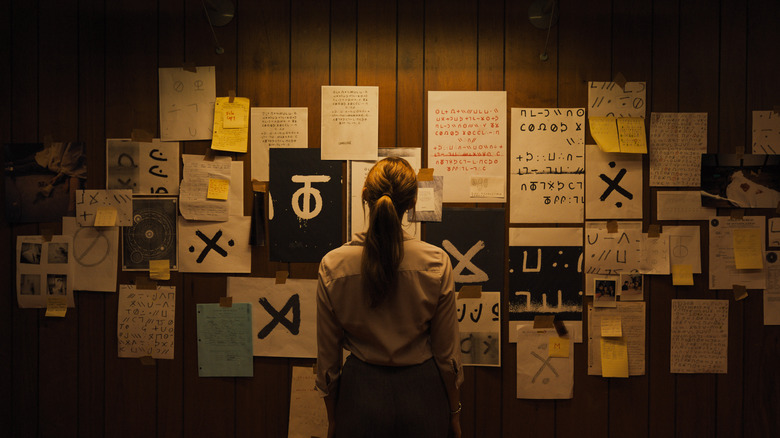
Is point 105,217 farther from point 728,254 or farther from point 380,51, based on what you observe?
point 728,254

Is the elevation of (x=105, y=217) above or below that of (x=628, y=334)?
above

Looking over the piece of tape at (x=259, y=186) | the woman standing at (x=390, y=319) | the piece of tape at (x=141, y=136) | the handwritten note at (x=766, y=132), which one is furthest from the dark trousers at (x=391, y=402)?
the handwritten note at (x=766, y=132)

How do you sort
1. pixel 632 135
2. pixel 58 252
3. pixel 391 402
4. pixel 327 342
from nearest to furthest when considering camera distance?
pixel 391 402 < pixel 327 342 < pixel 632 135 < pixel 58 252

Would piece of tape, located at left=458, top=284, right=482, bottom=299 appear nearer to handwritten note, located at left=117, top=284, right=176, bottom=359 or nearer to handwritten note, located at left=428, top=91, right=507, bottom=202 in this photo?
handwritten note, located at left=428, top=91, right=507, bottom=202

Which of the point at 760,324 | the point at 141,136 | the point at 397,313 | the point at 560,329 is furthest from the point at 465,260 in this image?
the point at 141,136

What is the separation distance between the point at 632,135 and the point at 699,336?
886mm

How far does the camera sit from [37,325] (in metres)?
1.93

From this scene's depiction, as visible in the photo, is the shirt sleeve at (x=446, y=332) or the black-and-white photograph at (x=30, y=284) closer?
the shirt sleeve at (x=446, y=332)

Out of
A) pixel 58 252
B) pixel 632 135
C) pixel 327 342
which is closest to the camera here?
pixel 327 342

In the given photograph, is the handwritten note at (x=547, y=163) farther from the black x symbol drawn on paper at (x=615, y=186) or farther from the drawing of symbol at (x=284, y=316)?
the drawing of symbol at (x=284, y=316)

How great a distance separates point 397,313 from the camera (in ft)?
4.13

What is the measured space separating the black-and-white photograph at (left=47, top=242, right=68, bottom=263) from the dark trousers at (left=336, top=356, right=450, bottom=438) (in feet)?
4.74

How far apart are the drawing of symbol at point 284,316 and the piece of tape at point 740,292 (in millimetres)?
1839

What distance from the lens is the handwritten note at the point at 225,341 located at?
1.88 m
